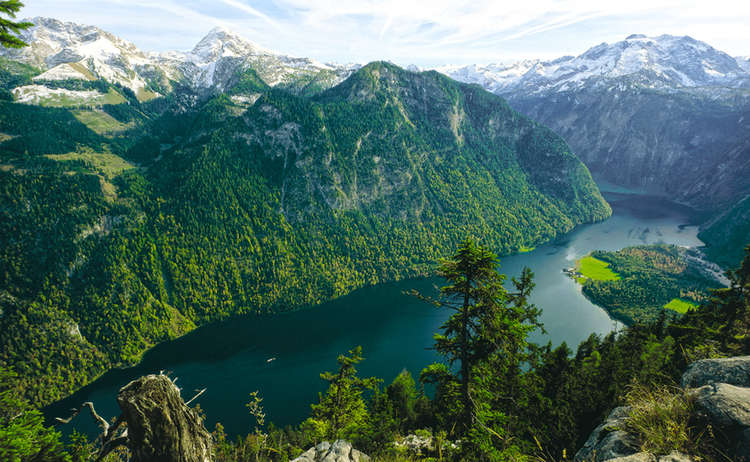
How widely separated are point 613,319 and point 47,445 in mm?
122604

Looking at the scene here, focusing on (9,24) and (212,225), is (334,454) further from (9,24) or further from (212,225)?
(212,225)

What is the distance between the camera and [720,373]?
359 inches

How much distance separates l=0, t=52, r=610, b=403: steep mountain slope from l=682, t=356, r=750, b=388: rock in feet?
422

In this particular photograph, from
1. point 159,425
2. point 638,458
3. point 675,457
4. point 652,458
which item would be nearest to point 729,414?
point 675,457

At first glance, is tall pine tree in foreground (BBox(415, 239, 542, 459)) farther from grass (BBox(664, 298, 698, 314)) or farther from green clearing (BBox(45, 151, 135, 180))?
green clearing (BBox(45, 151, 135, 180))

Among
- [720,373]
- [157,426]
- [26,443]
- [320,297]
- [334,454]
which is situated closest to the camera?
[157,426]

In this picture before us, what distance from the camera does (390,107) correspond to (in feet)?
653

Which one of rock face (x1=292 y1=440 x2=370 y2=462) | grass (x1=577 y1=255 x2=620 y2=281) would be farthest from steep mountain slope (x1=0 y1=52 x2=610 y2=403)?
rock face (x1=292 y1=440 x2=370 y2=462)

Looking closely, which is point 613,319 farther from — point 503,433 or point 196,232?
point 196,232

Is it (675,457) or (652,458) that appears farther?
(652,458)

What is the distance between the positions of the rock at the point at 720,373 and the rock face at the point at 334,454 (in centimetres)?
1285

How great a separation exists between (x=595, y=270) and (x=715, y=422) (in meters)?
150

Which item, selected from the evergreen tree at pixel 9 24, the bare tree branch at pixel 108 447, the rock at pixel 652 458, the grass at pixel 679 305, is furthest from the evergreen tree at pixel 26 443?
the grass at pixel 679 305

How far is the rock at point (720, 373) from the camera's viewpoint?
8820 mm
